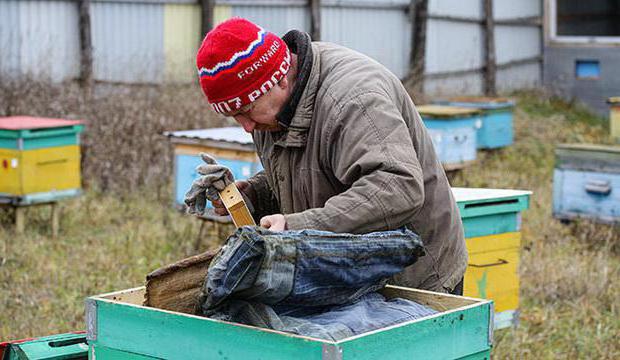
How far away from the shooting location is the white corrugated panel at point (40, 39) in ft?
34.1

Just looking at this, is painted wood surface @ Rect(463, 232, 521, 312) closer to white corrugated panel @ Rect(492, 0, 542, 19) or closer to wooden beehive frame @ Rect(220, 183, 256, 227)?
wooden beehive frame @ Rect(220, 183, 256, 227)

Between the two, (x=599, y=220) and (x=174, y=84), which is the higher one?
(x=174, y=84)

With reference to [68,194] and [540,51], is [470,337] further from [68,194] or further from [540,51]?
[540,51]

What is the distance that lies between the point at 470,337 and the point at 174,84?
9096mm

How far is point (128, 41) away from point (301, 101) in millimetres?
8841

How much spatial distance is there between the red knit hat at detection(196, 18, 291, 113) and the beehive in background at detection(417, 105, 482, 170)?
21.9 ft

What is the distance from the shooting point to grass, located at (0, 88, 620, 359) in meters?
5.53

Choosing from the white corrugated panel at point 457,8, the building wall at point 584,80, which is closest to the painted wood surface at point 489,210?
the white corrugated panel at point 457,8

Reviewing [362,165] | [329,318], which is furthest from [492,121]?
[329,318]

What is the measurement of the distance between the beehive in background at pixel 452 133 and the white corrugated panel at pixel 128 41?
3339mm

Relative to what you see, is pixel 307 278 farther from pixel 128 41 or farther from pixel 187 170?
pixel 128 41

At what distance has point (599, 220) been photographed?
7746mm

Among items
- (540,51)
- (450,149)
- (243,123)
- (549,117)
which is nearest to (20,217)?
(450,149)

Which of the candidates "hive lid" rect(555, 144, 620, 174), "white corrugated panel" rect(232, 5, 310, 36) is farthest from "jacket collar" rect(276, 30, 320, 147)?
"white corrugated panel" rect(232, 5, 310, 36)
